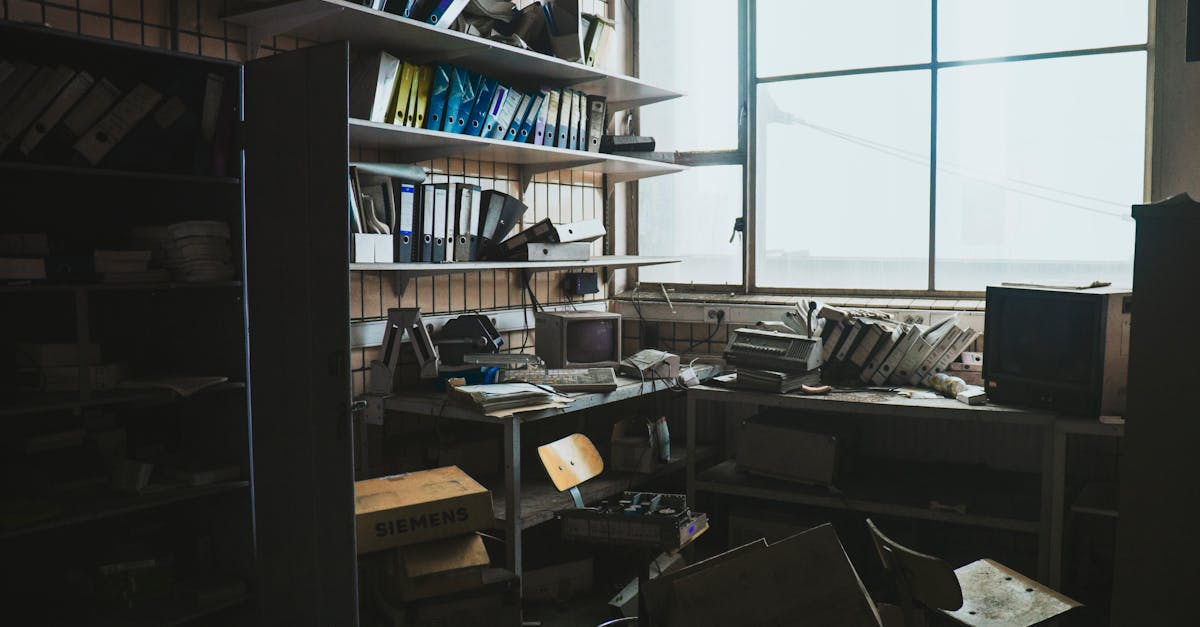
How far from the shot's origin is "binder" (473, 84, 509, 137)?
346 cm

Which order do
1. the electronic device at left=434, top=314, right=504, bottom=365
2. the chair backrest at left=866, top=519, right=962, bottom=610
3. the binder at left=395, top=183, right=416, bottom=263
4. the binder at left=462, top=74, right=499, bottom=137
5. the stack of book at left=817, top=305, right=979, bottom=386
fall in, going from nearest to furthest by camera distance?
1. the chair backrest at left=866, top=519, right=962, bottom=610
2. the binder at left=395, top=183, right=416, bottom=263
3. the binder at left=462, top=74, right=499, bottom=137
4. the electronic device at left=434, top=314, right=504, bottom=365
5. the stack of book at left=817, top=305, right=979, bottom=386

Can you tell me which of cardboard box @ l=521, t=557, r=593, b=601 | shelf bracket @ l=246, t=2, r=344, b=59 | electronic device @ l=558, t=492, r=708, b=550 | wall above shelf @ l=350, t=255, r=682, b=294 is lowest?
cardboard box @ l=521, t=557, r=593, b=601

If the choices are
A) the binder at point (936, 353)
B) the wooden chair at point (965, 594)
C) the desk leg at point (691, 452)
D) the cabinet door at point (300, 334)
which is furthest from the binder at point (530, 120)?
the wooden chair at point (965, 594)

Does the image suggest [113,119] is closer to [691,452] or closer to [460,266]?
[460,266]

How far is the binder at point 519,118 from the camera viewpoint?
3.59m

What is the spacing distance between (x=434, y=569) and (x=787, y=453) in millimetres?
1544

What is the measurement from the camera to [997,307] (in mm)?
3316

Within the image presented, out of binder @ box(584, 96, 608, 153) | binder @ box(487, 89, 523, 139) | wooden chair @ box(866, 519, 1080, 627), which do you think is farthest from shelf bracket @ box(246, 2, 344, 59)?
wooden chair @ box(866, 519, 1080, 627)

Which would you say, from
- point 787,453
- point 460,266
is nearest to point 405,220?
point 460,266

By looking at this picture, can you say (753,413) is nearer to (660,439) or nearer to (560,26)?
(660,439)

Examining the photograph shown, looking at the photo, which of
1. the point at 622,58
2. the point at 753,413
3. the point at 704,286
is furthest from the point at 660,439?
the point at 622,58

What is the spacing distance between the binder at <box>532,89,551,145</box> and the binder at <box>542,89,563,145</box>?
12 mm

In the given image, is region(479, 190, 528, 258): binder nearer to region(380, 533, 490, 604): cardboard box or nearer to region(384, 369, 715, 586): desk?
region(384, 369, 715, 586): desk

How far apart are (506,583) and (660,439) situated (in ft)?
3.60
